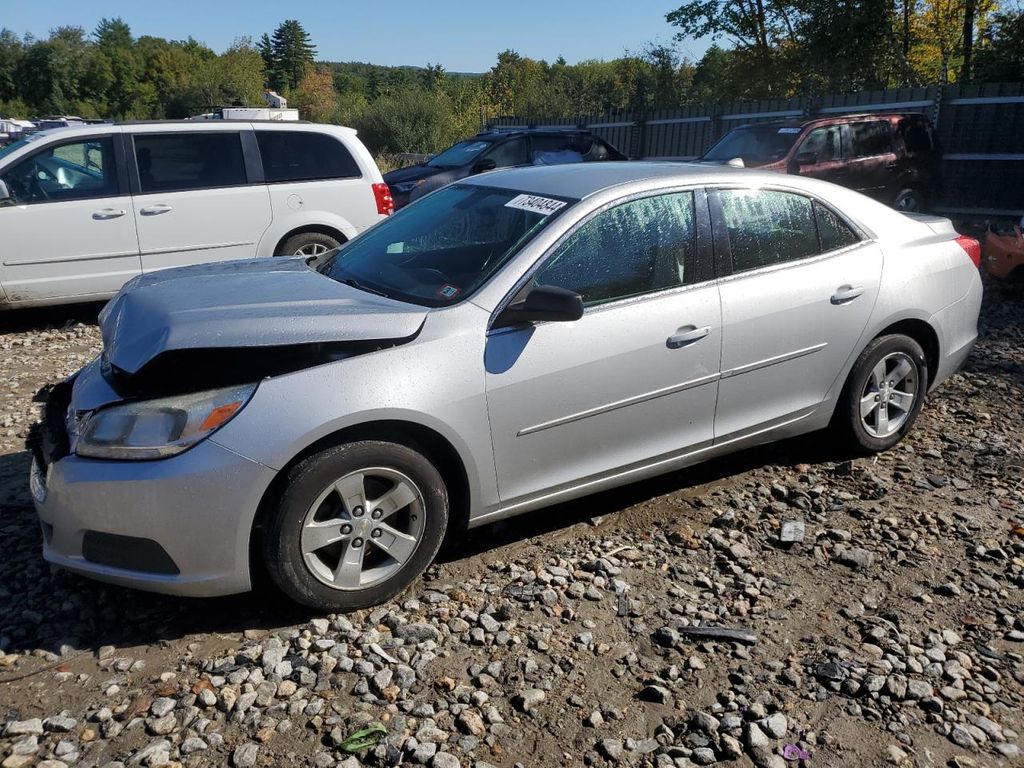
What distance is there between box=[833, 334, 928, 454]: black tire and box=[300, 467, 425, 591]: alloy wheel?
8.30 ft

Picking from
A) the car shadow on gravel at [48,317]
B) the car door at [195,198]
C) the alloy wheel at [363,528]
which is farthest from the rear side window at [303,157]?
the alloy wheel at [363,528]

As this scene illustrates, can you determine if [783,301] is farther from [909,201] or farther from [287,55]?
[287,55]

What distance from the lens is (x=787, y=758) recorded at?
274 centimetres

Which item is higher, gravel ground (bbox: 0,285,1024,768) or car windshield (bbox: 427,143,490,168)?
car windshield (bbox: 427,143,490,168)

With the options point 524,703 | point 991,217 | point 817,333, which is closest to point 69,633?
point 524,703

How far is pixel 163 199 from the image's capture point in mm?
8219

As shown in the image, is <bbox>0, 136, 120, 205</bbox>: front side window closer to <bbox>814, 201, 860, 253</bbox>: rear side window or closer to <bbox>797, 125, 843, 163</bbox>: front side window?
<bbox>814, 201, 860, 253</bbox>: rear side window

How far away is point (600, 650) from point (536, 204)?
198cm

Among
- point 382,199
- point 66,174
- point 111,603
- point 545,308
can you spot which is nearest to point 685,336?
point 545,308

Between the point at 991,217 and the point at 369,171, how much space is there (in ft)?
36.8

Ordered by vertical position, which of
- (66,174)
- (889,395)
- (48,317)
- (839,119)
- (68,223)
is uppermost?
(839,119)

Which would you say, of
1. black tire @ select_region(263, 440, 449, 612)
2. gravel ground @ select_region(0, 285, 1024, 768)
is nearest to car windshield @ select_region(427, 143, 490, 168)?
gravel ground @ select_region(0, 285, 1024, 768)

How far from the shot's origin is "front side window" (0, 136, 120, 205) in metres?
7.88

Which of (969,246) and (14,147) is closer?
(969,246)
